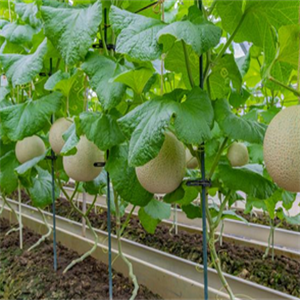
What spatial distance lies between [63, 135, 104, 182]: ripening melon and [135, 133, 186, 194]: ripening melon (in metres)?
0.35

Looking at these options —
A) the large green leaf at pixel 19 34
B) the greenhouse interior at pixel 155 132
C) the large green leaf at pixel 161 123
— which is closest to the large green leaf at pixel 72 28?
the greenhouse interior at pixel 155 132

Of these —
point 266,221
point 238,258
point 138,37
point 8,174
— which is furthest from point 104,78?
point 266,221

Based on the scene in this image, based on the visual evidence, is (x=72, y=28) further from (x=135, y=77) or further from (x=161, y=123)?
(x=161, y=123)

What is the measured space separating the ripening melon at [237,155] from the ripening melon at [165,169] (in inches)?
14.6

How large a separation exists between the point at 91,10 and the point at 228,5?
34 cm

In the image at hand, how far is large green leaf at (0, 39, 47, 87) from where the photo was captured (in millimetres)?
1098

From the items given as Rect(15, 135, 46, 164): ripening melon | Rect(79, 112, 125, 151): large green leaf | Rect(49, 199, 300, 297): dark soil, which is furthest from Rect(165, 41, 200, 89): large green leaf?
Rect(49, 199, 300, 297): dark soil

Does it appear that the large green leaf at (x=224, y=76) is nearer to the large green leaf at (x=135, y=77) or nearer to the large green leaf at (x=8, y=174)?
the large green leaf at (x=135, y=77)

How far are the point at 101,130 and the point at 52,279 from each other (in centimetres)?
93

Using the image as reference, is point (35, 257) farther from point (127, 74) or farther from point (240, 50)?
→ point (240, 50)

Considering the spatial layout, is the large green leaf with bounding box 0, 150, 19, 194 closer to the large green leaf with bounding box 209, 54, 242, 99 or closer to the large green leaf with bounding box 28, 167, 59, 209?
the large green leaf with bounding box 28, 167, 59, 209

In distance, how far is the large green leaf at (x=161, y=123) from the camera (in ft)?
2.04

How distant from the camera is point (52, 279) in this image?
5.15 ft

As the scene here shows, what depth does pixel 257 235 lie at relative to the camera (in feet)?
7.75
